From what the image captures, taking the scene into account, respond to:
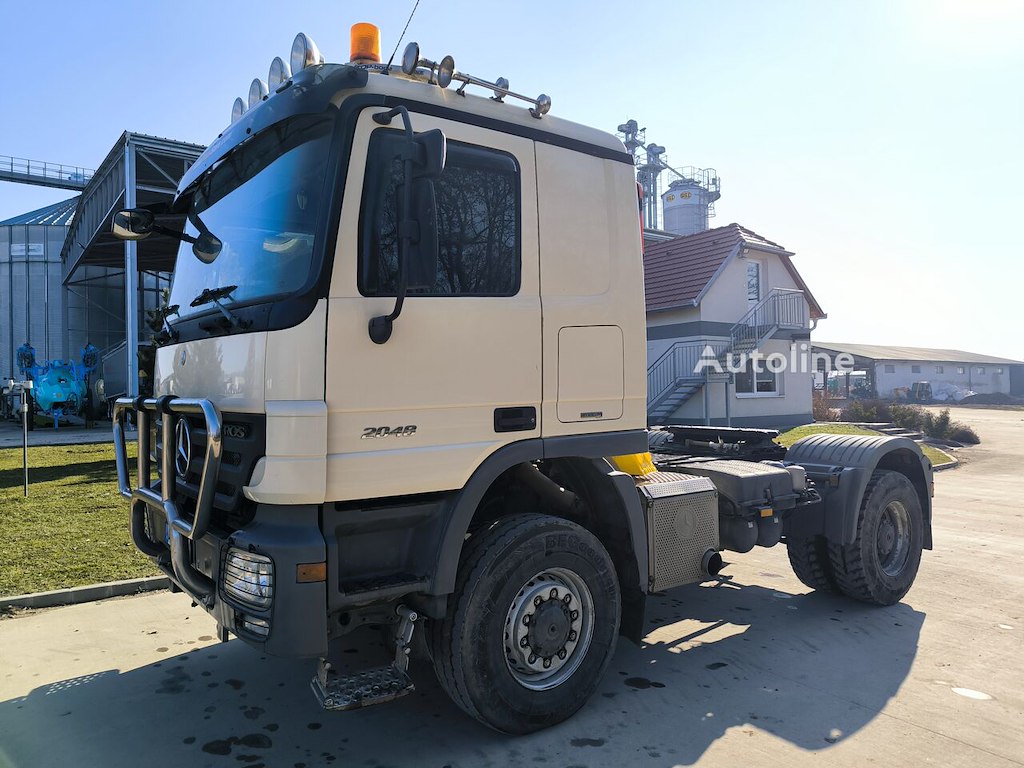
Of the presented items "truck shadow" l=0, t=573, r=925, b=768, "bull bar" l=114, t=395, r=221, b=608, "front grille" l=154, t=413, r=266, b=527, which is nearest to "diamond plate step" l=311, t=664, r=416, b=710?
"truck shadow" l=0, t=573, r=925, b=768

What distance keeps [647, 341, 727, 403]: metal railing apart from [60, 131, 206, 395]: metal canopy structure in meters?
13.7

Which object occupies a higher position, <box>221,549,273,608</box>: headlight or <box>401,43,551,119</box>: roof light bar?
<box>401,43,551,119</box>: roof light bar

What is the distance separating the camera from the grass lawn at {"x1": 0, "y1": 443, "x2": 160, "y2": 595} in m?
5.92

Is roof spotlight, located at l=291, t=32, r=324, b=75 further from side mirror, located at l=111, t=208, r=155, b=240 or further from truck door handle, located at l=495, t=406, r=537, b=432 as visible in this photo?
truck door handle, located at l=495, t=406, r=537, b=432

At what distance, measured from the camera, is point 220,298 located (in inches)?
133

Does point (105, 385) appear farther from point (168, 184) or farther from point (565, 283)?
point (565, 283)

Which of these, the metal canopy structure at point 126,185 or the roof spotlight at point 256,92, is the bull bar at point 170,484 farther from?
the metal canopy structure at point 126,185

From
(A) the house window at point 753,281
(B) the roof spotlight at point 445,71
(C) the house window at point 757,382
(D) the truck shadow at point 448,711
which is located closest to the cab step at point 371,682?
(D) the truck shadow at point 448,711

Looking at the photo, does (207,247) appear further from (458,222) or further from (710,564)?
(710,564)

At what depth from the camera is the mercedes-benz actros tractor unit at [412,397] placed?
9.53 ft

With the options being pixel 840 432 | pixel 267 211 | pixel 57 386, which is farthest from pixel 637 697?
pixel 57 386

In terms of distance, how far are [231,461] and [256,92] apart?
6.38 feet

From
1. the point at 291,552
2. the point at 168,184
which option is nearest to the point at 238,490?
the point at 291,552

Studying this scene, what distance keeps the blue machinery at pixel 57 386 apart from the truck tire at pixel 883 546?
2291 centimetres
